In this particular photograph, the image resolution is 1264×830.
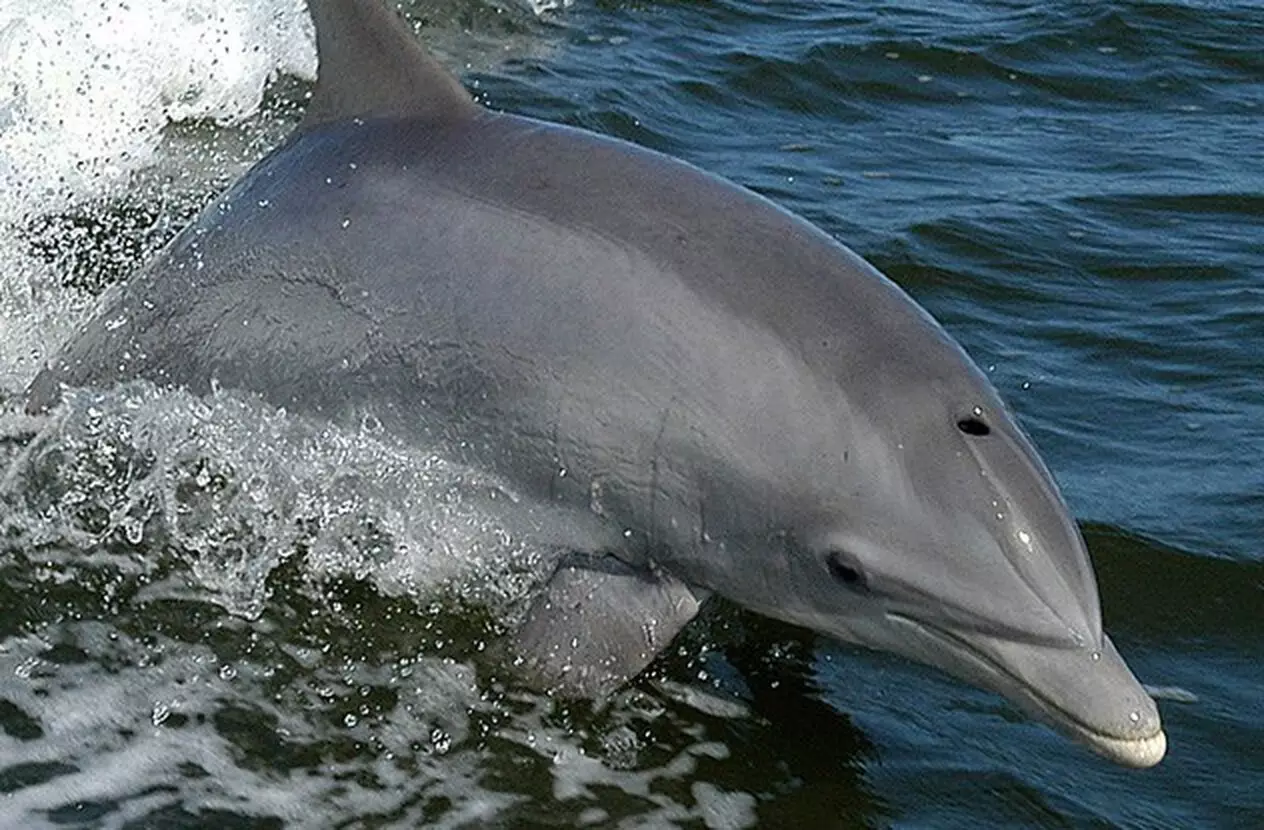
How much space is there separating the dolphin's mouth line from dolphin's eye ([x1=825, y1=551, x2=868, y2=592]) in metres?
0.28

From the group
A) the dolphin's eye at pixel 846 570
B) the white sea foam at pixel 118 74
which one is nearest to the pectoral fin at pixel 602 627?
the dolphin's eye at pixel 846 570

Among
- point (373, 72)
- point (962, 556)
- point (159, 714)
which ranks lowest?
point (159, 714)

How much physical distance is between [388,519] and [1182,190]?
6.34 metres

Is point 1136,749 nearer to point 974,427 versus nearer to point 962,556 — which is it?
point 962,556

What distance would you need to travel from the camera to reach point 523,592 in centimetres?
639

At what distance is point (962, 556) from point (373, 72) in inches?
99.7

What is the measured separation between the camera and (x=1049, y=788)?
592 centimetres

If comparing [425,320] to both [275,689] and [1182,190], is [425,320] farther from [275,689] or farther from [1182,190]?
[1182,190]

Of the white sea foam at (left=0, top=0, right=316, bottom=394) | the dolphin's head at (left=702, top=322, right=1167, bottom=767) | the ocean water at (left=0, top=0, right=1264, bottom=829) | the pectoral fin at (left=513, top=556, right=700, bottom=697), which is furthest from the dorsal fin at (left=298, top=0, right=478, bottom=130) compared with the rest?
the white sea foam at (left=0, top=0, right=316, bottom=394)

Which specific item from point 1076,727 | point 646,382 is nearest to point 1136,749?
point 1076,727

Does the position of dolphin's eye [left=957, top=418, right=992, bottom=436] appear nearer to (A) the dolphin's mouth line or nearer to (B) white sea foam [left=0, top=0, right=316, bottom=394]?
(A) the dolphin's mouth line

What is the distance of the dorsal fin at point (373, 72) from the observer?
634 cm

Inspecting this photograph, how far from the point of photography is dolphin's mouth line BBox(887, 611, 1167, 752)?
5.10 metres

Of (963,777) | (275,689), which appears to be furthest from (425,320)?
(963,777)
